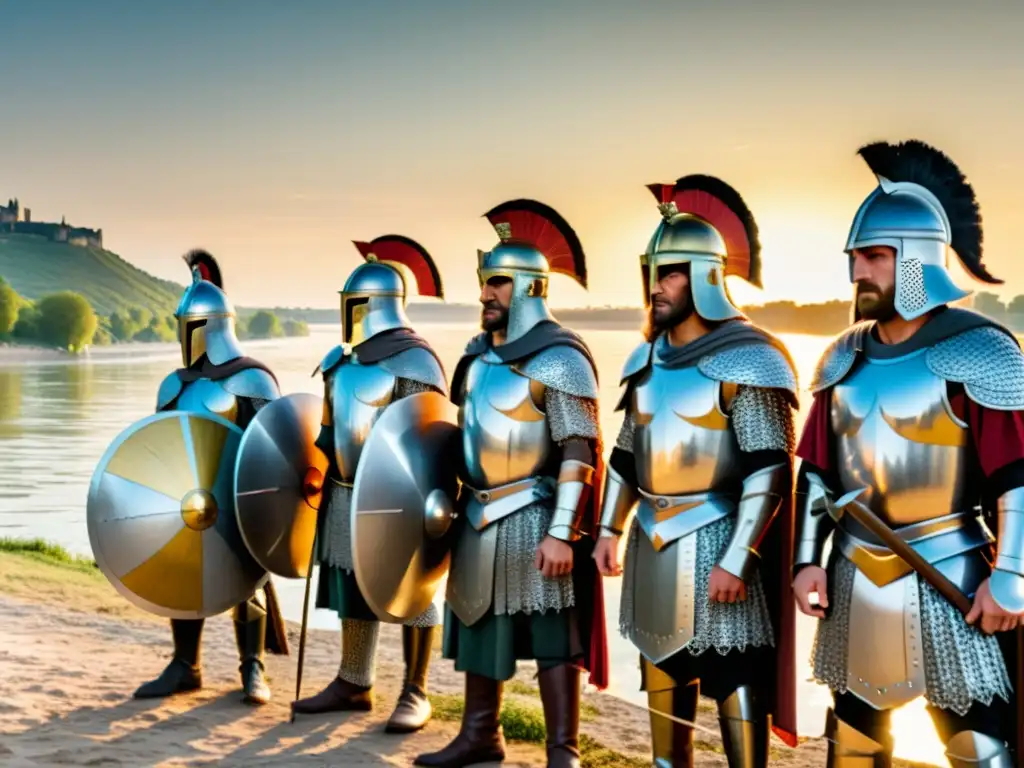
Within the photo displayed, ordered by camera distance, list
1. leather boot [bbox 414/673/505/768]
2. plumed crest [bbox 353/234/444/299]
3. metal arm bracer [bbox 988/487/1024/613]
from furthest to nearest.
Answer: plumed crest [bbox 353/234/444/299]
leather boot [bbox 414/673/505/768]
metal arm bracer [bbox 988/487/1024/613]

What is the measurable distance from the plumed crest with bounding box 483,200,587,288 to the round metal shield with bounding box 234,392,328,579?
1.57 m

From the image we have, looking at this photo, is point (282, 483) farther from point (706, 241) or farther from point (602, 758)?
point (706, 241)

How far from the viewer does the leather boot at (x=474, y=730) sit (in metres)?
4.97

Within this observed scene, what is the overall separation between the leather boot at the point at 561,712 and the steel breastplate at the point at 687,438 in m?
1.06

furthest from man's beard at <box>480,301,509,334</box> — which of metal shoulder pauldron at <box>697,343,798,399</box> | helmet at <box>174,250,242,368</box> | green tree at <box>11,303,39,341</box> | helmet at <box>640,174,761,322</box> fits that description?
green tree at <box>11,303,39,341</box>

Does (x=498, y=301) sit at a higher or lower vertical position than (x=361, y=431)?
higher

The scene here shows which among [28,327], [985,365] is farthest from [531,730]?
[28,327]

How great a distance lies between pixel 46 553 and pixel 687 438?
9.89 metres

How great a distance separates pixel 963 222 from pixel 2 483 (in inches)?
852

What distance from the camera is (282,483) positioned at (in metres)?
5.70

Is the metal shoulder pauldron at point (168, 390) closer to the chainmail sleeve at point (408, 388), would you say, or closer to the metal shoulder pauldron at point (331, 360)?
the metal shoulder pauldron at point (331, 360)

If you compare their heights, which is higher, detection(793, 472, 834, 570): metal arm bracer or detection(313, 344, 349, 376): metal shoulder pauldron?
detection(313, 344, 349, 376): metal shoulder pauldron

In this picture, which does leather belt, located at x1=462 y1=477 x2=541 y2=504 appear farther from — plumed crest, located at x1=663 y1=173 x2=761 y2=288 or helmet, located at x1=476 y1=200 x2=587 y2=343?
plumed crest, located at x1=663 y1=173 x2=761 y2=288

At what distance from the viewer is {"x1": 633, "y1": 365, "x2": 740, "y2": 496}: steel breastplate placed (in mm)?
3988
